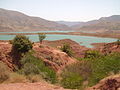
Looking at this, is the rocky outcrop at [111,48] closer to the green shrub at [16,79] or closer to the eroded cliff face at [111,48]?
the eroded cliff face at [111,48]

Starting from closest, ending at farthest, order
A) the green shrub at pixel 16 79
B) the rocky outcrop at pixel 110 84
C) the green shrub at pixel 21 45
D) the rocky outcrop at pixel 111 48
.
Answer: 1. the rocky outcrop at pixel 110 84
2. the green shrub at pixel 16 79
3. the green shrub at pixel 21 45
4. the rocky outcrop at pixel 111 48

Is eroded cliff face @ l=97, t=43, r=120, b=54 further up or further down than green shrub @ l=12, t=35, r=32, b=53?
further down

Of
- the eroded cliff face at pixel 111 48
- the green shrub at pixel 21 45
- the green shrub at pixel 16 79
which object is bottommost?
the eroded cliff face at pixel 111 48

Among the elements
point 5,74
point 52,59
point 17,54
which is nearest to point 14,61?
point 17,54

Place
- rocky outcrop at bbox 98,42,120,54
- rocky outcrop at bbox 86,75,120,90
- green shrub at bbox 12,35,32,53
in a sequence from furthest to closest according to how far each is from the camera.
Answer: rocky outcrop at bbox 98,42,120,54
green shrub at bbox 12,35,32,53
rocky outcrop at bbox 86,75,120,90

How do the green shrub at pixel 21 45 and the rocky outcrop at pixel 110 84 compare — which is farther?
the green shrub at pixel 21 45

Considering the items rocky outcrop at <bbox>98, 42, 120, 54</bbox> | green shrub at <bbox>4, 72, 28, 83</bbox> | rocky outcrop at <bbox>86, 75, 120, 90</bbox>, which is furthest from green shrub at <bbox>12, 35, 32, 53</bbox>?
rocky outcrop at <bbox>98, 42, 120, 54</bbox>

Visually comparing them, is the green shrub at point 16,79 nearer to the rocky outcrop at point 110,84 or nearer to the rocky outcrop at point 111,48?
the rocky outcrop at point 110,84

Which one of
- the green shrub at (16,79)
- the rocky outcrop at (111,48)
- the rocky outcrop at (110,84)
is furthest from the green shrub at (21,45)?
the rocky outcrop at (111,48)

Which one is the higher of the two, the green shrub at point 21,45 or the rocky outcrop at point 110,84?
the green shrub at point 21,45

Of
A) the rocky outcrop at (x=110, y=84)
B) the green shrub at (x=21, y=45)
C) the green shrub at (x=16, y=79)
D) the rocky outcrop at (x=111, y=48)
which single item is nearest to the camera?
the rocky outcrop at (x=110, y=84)

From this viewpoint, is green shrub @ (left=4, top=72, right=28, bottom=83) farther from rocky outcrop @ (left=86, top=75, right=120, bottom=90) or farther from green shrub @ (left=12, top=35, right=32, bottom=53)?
green shrub @ (left=12, top=35, right=32, bottom=53)

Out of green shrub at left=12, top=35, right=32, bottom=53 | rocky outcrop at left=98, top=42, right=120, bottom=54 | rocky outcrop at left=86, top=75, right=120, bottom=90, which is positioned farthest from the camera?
rocky outcrop at left=98, top=42, right=120, bottom=54

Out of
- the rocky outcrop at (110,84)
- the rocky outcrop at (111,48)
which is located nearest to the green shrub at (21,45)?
the rocky outcrop at (110,84)
